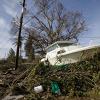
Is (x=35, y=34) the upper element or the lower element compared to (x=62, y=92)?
upper

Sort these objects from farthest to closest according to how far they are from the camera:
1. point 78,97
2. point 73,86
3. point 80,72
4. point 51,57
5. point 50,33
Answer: point 50,33 → point 51,57 → point 80,72 → point 73,86 → point 78,97

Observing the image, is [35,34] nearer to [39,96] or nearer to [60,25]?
[60,25]

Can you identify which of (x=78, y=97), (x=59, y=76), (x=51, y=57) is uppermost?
(x=51, y=57)

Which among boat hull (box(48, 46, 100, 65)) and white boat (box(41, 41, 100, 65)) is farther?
white boat (box(41, 41, 100, 65))

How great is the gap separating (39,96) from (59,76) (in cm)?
189

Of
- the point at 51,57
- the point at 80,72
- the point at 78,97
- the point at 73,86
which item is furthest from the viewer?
the point at 51,57

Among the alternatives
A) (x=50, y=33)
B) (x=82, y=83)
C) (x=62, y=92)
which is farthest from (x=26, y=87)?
(x=50, y=33)

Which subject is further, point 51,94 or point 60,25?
point 60,25

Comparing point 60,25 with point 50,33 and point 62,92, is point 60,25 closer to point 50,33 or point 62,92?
point 50,33

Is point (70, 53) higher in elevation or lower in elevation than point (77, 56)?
higher

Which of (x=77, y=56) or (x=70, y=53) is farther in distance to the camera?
(x=70, y=53)

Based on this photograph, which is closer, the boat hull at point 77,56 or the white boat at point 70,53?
the boat hull at point 77,56

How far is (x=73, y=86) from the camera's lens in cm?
1117

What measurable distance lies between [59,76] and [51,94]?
141cm
